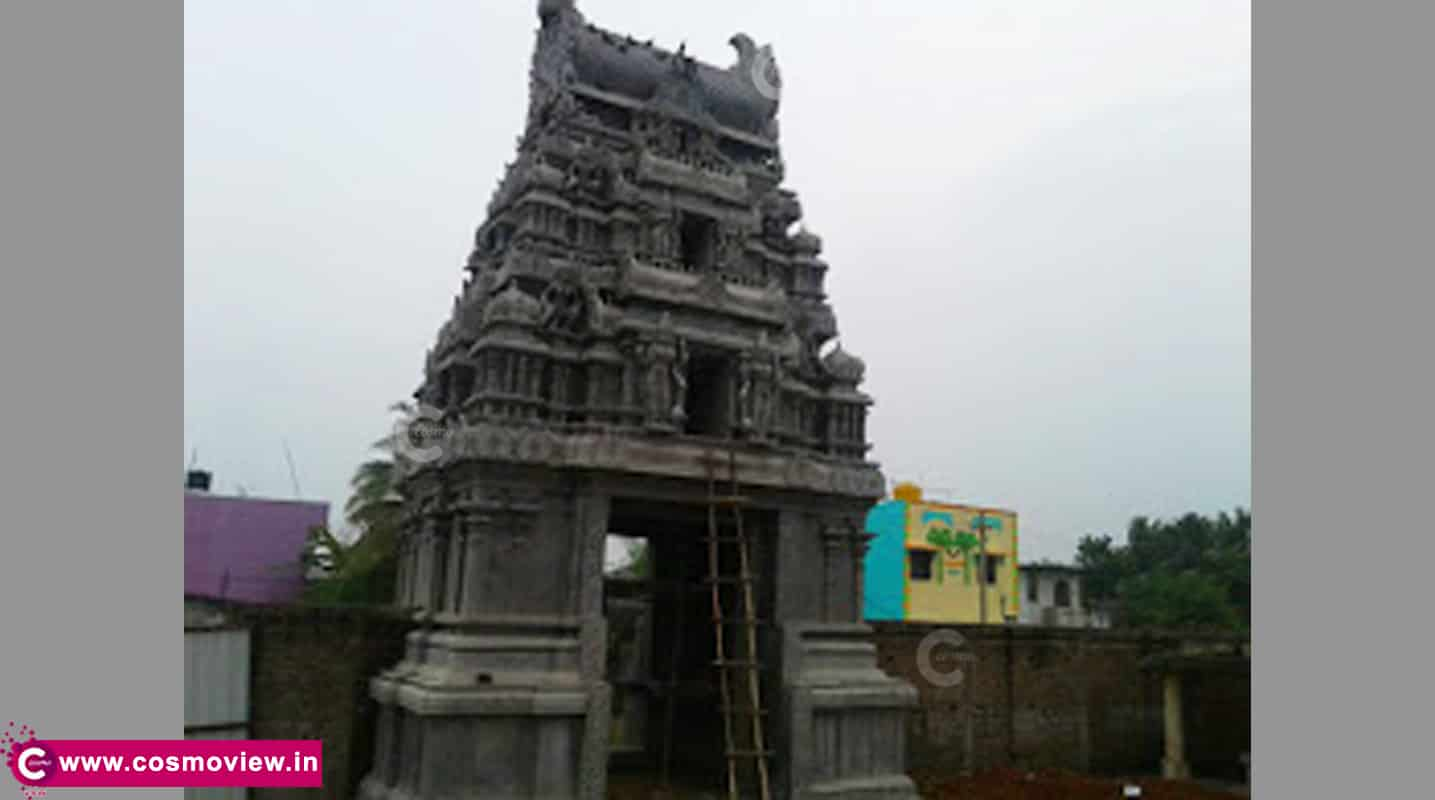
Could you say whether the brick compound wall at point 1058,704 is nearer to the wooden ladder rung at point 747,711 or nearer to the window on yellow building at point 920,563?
the wooden ladder rung at point 747,711

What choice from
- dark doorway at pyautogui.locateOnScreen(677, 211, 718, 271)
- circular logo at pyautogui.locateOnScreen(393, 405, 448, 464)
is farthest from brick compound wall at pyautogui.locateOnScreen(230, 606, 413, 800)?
dark doorway at pyautogui.locateOnScreen(677, 211, 718, 271)

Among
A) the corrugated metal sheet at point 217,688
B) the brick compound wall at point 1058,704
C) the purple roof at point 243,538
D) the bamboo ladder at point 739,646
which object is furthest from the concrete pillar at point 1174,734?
the purple roof at point 243,538

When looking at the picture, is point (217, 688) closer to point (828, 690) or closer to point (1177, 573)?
point (828, 690)

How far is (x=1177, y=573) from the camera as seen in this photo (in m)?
50.2

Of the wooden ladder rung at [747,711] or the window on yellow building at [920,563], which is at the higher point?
the window on yellow building at [920,563]

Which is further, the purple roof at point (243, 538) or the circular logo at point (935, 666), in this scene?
the purple roof at point (243, 538)

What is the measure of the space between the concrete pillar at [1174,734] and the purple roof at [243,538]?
22.0m

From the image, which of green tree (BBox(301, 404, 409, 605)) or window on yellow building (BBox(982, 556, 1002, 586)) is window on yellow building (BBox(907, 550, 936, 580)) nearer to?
window on yellow building (BBox(982, 556, 1002, 586))

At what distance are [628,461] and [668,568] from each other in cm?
436

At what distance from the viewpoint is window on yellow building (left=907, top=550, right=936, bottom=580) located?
42125 mm

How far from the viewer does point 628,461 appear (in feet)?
45.0

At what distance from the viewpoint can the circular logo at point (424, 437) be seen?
1484cm
